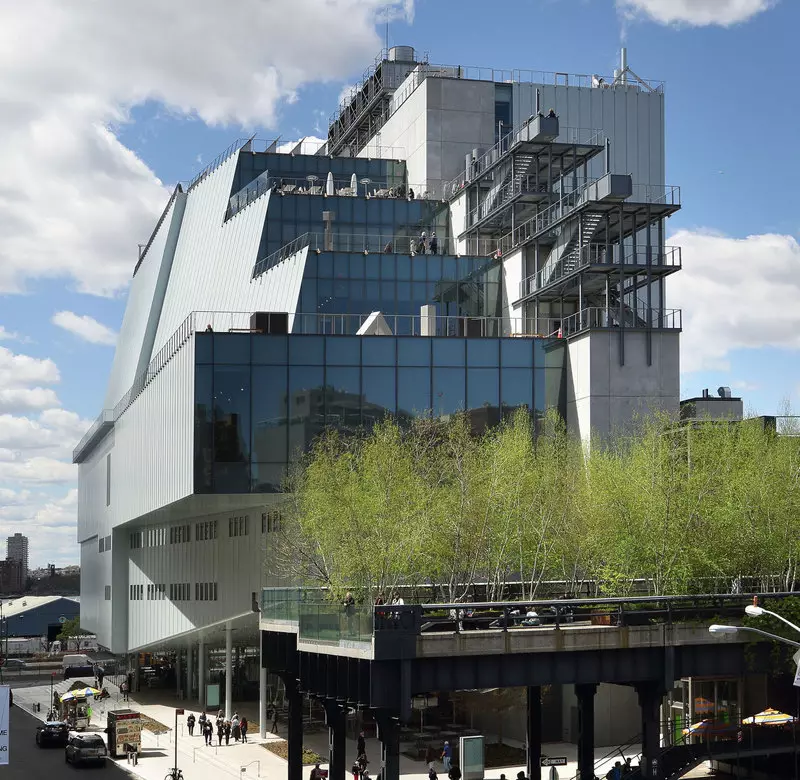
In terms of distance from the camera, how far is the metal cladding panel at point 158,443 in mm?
70562

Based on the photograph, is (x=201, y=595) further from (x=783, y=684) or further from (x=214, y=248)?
(x=783, y=684)

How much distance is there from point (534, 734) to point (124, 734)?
29927 mm

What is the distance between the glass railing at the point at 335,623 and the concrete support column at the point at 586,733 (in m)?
9.04

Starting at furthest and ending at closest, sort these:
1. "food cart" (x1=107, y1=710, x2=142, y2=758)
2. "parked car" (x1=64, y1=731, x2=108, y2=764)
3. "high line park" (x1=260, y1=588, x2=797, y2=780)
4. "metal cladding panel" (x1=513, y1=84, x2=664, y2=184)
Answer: "metal cladding panel" (x1=513, y1=84, x2=664, y2=184) < "food cart" (x1=107, y1=710, x2=142, y2=758) < "parked car" (x1=64, y1=731, x2=108, y2=764) < "high line park" (x1=260, y1=588, x2=797, y2=780)

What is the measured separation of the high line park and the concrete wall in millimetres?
24584

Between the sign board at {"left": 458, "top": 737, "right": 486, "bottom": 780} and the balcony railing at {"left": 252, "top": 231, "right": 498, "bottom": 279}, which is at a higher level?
the balcony railing at {"left": 252, "top": 231, "right": 498, "bottom": 279}

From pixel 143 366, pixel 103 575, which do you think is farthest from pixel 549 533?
pixel 103 575

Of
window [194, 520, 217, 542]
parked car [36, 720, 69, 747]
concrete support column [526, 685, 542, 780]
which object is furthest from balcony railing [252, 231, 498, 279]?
concrete support column [526, 685, 542, 780]

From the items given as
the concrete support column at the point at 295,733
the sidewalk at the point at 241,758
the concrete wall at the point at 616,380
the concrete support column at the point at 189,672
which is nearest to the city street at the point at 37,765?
the sidewalk at the point at 241,758

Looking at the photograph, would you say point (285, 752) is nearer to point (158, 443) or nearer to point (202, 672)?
point (158, 443)

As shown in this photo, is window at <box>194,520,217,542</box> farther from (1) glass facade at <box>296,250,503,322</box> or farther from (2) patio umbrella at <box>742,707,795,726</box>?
(2) patio umbrella at <box>742,707,795,726</box>

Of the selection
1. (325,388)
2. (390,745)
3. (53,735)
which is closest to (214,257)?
(325,388)

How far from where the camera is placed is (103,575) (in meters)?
125

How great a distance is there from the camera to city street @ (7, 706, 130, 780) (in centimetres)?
6606
